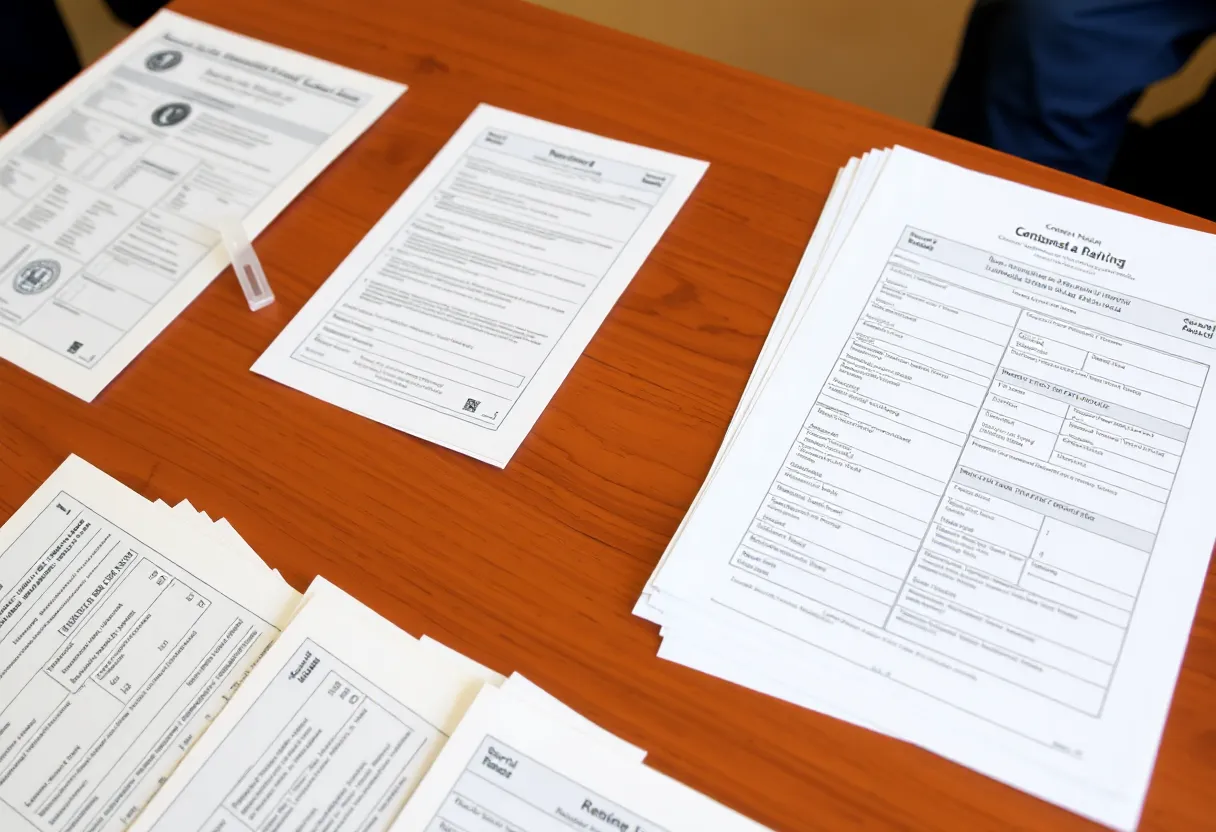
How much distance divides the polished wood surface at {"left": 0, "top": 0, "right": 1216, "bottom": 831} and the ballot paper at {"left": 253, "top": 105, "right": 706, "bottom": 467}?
1cm

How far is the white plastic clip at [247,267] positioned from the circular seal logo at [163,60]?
0.80ft

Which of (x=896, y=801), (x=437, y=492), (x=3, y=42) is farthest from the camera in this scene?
(x=3, y=42)

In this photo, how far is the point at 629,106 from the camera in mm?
741

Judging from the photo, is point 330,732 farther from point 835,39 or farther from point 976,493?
point 835,39

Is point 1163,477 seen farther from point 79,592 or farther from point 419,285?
point 79,592

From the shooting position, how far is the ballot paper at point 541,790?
454mm

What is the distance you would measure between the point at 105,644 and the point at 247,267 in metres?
0.27

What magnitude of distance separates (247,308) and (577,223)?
23cm

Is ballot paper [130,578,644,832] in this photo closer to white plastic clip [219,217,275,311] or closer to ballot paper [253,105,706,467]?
ballot paper [253,105,706,467]

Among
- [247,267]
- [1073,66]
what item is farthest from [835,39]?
[247,267]

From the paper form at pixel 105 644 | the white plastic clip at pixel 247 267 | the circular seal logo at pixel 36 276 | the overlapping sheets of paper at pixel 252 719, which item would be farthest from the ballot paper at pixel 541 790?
the circular seal logo at pixel 36 276

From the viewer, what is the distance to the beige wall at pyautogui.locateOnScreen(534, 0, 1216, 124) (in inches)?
64.5

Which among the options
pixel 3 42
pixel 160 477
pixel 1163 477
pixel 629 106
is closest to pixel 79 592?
pixel 160 477

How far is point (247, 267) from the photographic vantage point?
67 centimetres
